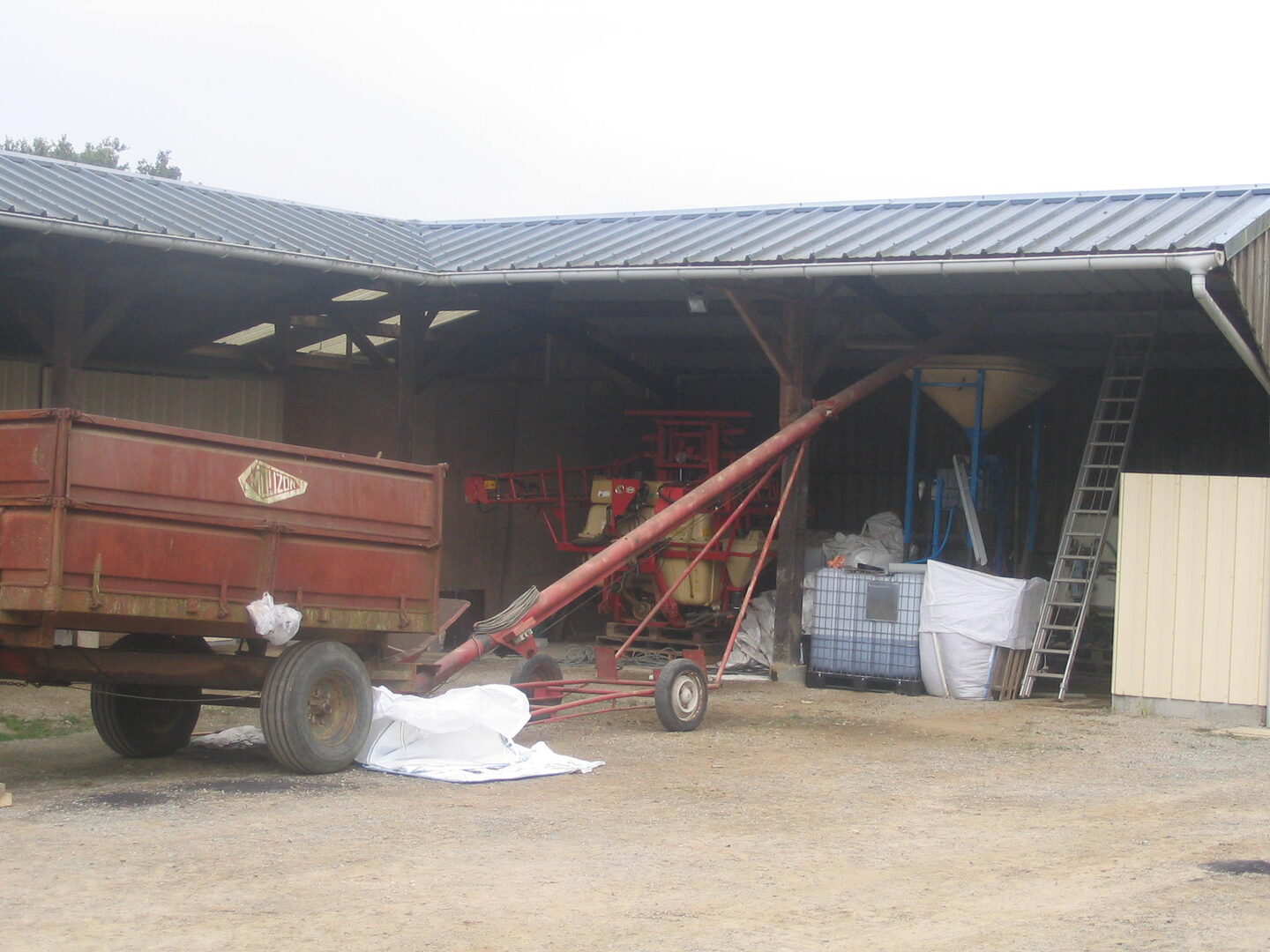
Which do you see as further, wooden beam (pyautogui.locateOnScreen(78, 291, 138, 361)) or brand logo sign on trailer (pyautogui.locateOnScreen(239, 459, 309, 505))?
wooden beam (pyautogui.locateOnScreen(78, 291, 138, 361))

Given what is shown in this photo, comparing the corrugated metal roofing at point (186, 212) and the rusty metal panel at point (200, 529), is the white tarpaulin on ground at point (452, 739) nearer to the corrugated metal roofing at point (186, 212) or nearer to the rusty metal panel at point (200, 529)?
the rusty metal panel at point (200, 529)

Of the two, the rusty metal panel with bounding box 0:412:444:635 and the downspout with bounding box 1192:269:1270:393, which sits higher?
the downspout with bounding box 1192:269:1270:393

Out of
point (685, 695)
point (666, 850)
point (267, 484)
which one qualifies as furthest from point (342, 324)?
point (666, 850)

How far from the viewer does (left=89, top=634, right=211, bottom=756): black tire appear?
842 cm

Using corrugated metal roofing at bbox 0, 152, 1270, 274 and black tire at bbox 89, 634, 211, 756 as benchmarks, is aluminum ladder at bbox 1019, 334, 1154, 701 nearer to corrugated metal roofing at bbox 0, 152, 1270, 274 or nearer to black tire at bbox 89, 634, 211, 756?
corrugated metal roofing at bbox 0, 152, 1270, 274

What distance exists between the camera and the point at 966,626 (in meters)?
12.6

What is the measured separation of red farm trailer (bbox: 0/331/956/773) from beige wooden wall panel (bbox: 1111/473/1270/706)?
4.65 metres

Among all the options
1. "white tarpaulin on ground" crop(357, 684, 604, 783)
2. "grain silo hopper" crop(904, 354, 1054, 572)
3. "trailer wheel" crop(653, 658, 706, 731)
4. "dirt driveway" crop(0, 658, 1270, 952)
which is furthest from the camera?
"grain silo hopper" crop(904, 354, 1054, 572)

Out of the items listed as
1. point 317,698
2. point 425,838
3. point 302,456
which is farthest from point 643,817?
point 302,456

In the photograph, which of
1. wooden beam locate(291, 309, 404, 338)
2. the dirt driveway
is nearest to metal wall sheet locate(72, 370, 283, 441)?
wooden beam locate(291, 309, 404, 338)

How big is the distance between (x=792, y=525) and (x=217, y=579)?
287 inches

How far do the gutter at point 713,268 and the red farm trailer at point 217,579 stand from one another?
11.6 feet

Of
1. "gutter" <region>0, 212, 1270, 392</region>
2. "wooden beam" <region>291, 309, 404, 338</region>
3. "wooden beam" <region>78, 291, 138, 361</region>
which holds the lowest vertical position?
"wooden beam" <region>78, 291, 138, 361</region>

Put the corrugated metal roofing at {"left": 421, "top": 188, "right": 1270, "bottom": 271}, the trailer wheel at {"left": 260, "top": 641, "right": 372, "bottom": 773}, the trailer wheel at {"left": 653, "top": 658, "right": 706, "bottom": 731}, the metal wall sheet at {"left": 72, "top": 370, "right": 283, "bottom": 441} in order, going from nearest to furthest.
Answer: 1. the trailer wheel at {"left": 260, "top": 641, "right": 372, "bottom": 773}
2. the trailer wheel at {"left": 653, "top": 658, "right": 706, "bottom": 731}
3. the corrugated metal roofing at {"left": 421, "top": 188, "right": 1270, "bottom": 271}
4. the metal wall sheet at {"left": 72, "top": 370, "right": 283, "bottom": 441}
